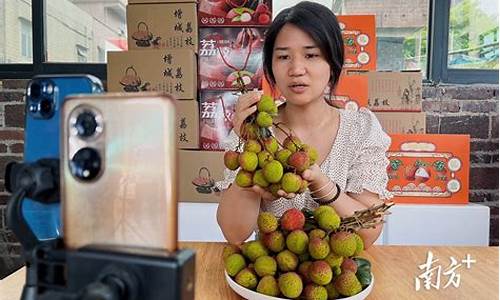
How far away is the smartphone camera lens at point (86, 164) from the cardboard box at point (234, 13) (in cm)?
181

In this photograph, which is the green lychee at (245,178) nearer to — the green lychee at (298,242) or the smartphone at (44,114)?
the green lychee at (298,242)

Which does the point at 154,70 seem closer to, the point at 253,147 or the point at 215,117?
the point at 215,117

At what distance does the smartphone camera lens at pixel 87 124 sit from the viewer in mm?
293

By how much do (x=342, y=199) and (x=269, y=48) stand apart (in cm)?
44

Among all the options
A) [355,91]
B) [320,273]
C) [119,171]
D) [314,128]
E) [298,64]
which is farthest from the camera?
[355,91]

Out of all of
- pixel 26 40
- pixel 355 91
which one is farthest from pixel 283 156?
pixel 26 40

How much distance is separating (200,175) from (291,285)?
4.66 feet

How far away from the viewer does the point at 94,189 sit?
0.97 ft

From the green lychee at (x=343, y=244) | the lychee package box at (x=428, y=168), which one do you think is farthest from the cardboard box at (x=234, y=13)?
the green lychee at (x=343, y=244)

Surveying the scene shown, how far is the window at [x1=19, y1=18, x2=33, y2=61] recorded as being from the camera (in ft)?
7.59

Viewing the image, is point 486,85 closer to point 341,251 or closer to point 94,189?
point 341,251

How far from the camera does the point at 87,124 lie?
0.96 ft

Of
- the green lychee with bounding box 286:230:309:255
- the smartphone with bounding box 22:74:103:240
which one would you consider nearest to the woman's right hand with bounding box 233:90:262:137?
the green lychee with bounding box 286:230:309:255

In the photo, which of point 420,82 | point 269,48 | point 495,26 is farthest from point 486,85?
point 269,48
